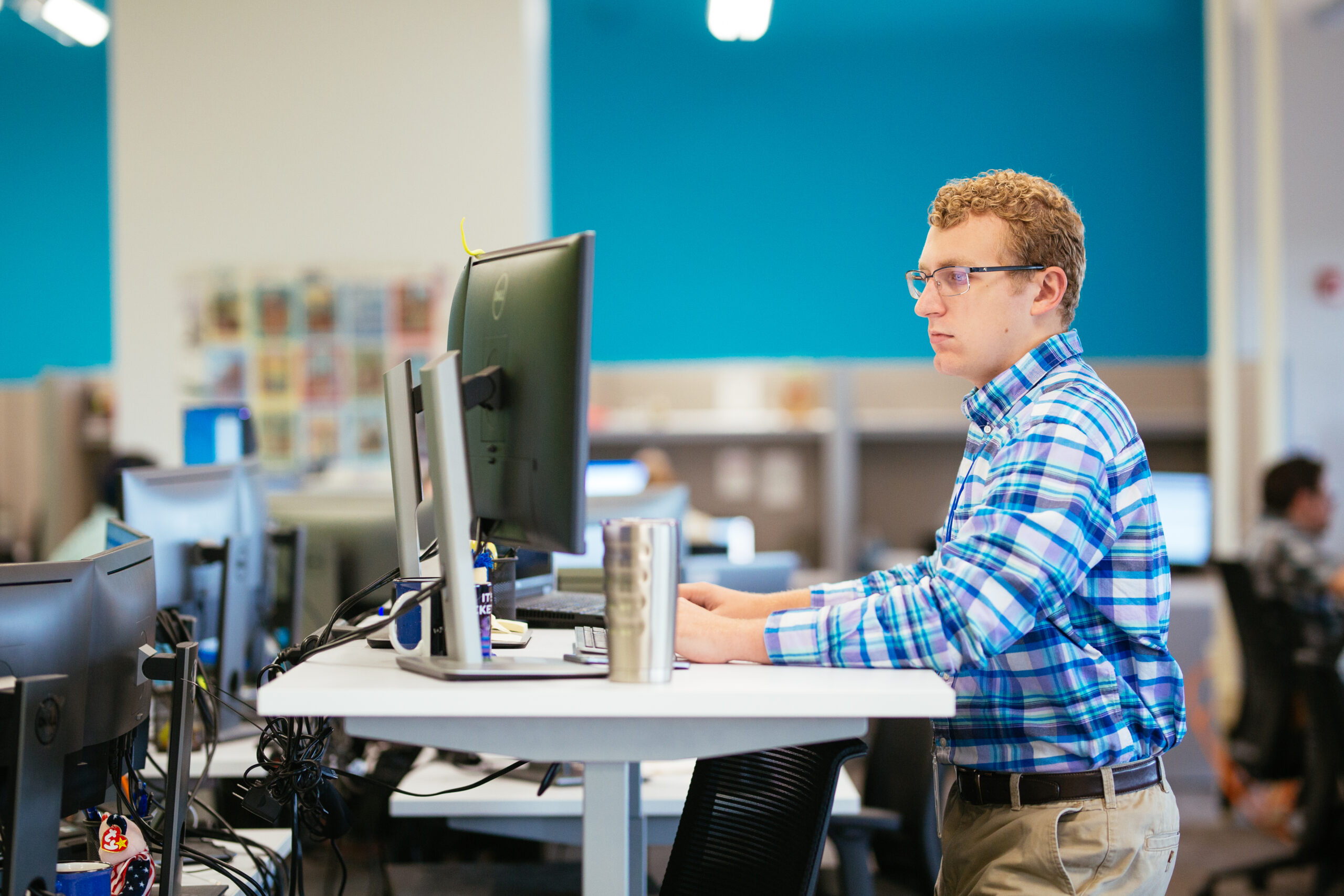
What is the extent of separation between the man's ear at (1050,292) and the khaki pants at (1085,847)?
56 centimetres

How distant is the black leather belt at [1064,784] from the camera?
1243 millimetres

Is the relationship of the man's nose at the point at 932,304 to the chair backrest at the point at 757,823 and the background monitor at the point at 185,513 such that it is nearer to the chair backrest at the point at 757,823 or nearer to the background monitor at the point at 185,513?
the chair backrest at the point at 757,823

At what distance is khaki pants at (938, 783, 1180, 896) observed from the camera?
48.6 inches

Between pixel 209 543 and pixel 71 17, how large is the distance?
3831 mm

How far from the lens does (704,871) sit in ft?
5.14

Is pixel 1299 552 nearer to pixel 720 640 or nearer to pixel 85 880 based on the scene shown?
pixel 720 640

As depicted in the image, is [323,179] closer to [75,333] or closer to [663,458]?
[663,458]

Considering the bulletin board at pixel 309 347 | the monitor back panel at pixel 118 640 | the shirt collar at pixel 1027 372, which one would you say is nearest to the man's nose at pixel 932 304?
the shirt collar at pixel 1027 372

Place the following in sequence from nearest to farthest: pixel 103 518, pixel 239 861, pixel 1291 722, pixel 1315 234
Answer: pixel 239 861, pixel 103 518, pixel 1291 722, pixel 1315 234

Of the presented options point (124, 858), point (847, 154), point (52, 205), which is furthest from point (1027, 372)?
point (52, 205)

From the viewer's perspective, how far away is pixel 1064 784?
49.1 inches

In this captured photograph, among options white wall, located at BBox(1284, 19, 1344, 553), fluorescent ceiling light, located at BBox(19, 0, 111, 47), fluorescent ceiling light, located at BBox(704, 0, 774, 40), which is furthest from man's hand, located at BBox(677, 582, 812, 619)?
white wall, located at BBox(1284, 19, 1344, 553)

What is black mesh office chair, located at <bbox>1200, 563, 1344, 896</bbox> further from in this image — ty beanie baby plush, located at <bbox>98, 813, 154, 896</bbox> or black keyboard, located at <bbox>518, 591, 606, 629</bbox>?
ty beanie baby plush, located at <bbox>98, 813, 154, 896</bbox>

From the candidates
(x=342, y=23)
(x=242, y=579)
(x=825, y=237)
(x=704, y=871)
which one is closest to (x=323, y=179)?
(x=342, y=23)
